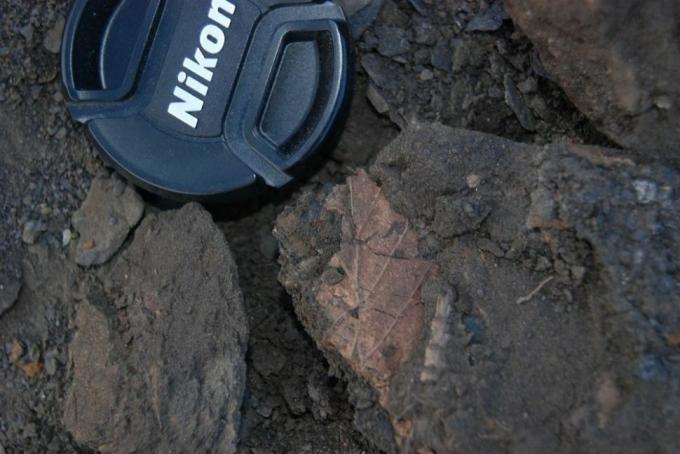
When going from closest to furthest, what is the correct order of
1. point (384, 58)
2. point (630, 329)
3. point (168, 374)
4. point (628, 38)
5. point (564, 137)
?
point (630, 329)
point (628, 38)
point (168, 374)
point (564, 137)
point (384, 58)

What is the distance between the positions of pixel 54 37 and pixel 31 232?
0.54 metres

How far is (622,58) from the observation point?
66.4 inches

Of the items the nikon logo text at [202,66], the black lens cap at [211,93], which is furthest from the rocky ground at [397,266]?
the nikon logo text at [202,66]

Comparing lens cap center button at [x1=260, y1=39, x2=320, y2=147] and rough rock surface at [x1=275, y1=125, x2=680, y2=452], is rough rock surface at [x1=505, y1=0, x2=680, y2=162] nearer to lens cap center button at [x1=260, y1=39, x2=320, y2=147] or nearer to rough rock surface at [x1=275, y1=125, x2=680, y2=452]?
rough rock surface at [x1=275, y1=125, x2=680, y2=452]

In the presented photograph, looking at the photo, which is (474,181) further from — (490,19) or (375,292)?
(490,19)

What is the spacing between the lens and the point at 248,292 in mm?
2104

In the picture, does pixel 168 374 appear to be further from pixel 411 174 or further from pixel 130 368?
pixel 411 174

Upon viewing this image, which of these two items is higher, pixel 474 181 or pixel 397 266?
pixel 474 181

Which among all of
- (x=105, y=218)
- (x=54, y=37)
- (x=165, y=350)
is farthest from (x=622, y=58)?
(x=54, y=37)

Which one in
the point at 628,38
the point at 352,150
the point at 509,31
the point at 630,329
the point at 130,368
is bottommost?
the point at 130,368

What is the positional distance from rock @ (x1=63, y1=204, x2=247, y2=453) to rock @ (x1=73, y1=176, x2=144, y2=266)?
0.09 metres

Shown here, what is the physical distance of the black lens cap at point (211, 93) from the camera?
2045 mm

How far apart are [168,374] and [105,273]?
0.38 meters

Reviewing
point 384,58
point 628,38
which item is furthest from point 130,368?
point 628,38
